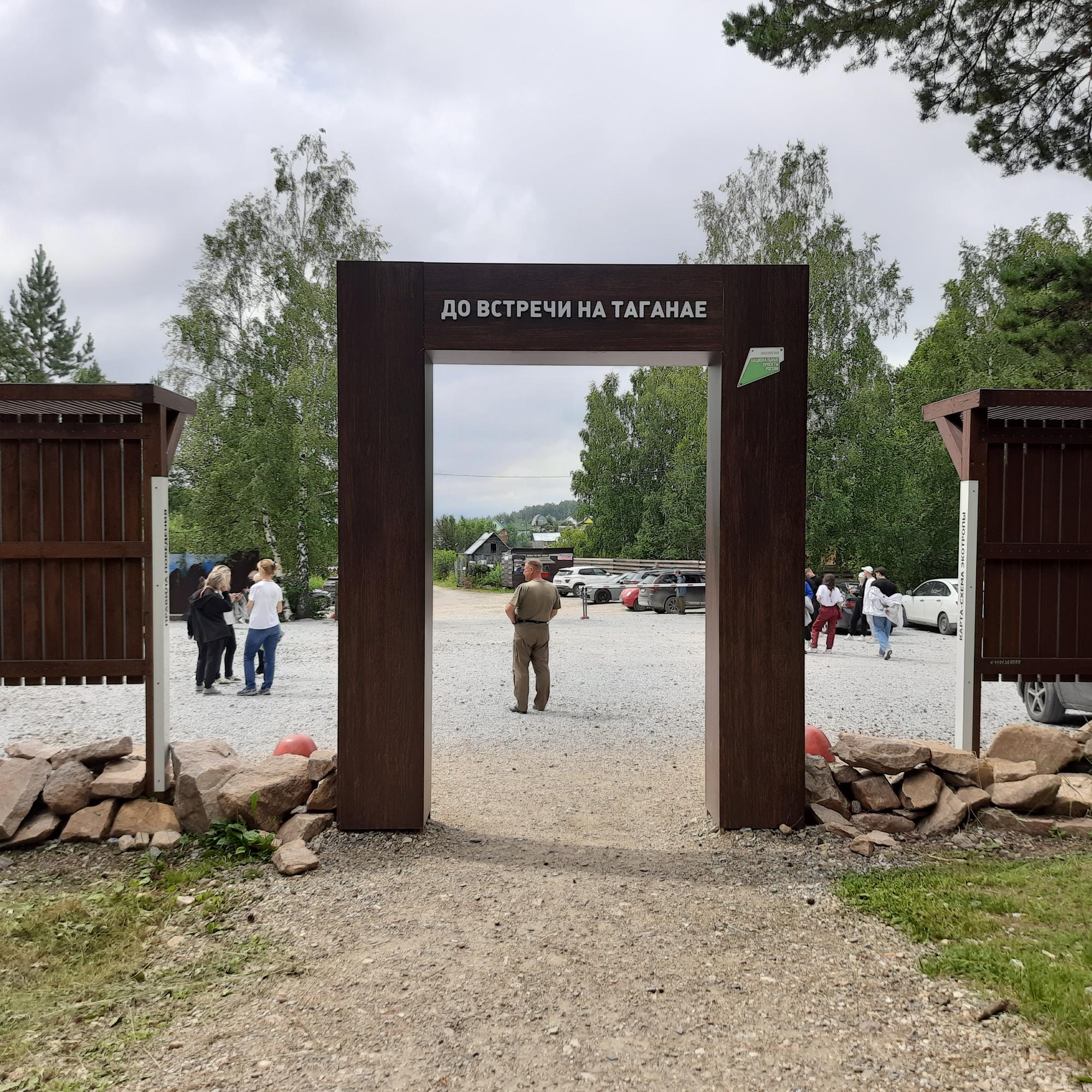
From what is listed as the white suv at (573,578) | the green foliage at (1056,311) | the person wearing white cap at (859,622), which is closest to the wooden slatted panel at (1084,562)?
the green foliage at (1056,311)

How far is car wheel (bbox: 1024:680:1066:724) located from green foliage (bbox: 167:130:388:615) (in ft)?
62.2

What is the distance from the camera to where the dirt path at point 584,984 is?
3.12 m

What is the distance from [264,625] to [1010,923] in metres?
9.22

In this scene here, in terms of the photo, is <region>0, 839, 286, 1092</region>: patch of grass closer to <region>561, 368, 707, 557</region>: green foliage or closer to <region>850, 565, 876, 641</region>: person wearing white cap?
<region>850, 565, 876, 641</region>: person wearing white cap

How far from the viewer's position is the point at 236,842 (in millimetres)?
5426

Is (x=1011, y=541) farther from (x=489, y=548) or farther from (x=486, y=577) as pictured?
(x=489, y=548)

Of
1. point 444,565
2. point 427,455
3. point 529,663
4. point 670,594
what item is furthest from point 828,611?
point 444,565

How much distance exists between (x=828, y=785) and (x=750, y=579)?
1552 mm

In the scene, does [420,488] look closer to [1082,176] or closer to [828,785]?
[828,785]

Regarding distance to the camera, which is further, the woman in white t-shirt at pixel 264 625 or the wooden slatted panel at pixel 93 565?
the woman in white t-shirt at pixel 264 625

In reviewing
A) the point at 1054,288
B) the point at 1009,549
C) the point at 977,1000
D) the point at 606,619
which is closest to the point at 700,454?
the point at 606,619

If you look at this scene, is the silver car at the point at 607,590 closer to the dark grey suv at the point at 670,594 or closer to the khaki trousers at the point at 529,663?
the dark grey suv at the point at 670,594

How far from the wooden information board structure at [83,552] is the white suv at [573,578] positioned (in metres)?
30.3

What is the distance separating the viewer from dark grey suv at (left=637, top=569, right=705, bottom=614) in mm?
26719
